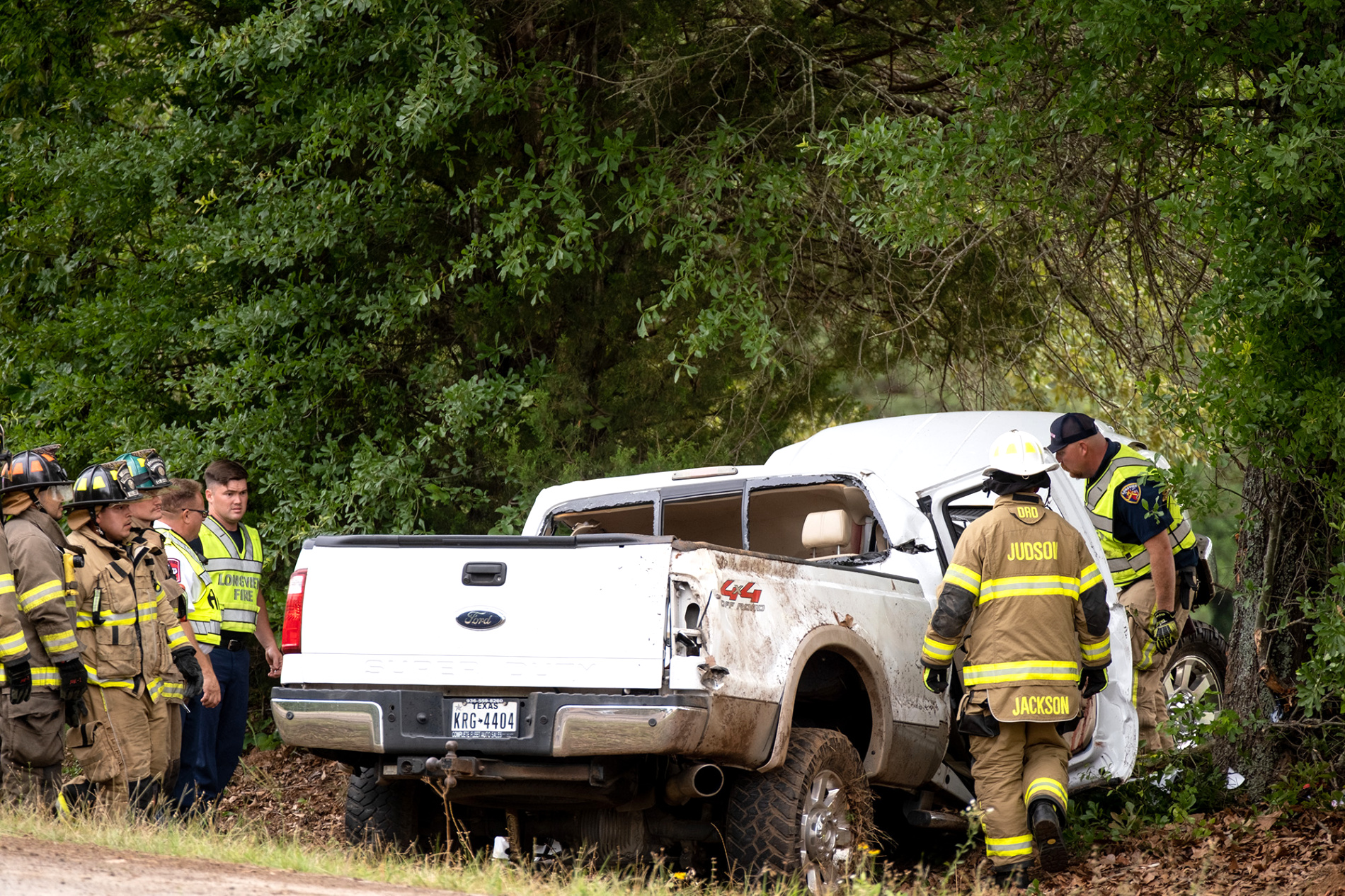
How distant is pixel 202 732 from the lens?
7.76 meters

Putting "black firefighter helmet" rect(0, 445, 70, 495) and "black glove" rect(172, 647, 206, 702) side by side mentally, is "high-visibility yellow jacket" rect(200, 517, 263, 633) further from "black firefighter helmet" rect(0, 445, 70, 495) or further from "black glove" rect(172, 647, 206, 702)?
"black firefighter helmet" rect(0, 445, 70, 495)

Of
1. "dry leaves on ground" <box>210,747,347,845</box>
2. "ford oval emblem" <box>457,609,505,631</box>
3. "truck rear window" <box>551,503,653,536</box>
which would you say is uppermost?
"truck rear window" <box>551,503,653,536</box>

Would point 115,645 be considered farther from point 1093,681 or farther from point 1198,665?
point 1198,665

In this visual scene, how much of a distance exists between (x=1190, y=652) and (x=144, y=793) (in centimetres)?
604

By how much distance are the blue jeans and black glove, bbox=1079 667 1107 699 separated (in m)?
4.72

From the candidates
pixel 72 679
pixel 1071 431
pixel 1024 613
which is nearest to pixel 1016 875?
pixel 1024 613

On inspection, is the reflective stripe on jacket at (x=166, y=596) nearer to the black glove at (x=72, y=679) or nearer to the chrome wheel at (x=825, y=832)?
the black glove at (x=72, y=679)

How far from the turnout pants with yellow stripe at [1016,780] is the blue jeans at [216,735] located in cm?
431

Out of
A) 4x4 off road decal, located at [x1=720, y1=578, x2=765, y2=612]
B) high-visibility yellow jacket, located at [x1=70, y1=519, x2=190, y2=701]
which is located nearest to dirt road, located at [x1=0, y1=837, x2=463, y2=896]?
high-visibility yellow jacket, located at [x1=70, y1=519, x2=190, y2=701]

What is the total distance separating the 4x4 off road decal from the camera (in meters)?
5.23

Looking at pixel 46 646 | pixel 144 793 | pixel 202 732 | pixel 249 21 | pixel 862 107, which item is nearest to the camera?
pixel 46 646

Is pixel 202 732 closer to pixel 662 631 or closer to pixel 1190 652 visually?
pixel 662 631

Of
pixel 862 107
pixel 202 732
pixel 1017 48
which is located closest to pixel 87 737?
pixel 202 732

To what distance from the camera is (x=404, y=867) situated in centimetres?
533
